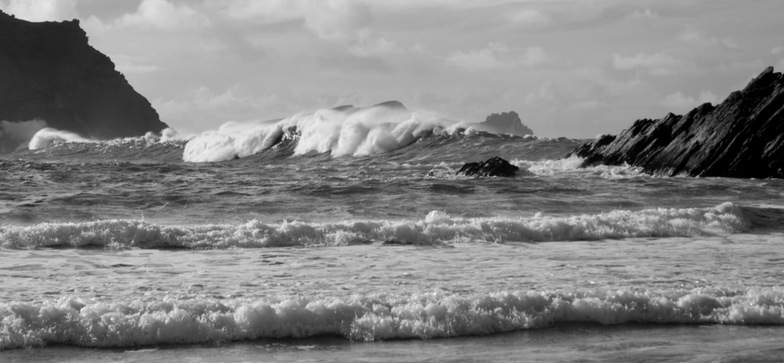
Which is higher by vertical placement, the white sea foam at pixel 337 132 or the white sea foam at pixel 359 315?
the white sea foam at pixel 337 132

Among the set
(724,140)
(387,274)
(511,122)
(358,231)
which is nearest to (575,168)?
(724,140)

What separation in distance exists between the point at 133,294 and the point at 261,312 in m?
1.88

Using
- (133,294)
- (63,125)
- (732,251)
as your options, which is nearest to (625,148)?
(732,251)

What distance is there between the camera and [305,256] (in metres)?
12.2

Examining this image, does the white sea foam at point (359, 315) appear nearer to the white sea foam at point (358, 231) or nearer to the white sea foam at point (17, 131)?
the white sea foam at point (358, 231)

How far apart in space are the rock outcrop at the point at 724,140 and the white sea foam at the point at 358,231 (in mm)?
12817

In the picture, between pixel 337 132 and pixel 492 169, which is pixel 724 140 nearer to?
pixel 492 169

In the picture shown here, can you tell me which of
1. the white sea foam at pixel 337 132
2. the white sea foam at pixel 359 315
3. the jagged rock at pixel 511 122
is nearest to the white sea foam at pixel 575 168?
the white sea foam at pixel 337 132

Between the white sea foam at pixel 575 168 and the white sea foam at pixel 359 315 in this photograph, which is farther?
the white sea foam at pixel 575 168

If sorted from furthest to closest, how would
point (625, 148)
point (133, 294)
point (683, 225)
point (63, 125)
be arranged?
point (63, 125) < point (625, 148) < point (683, 225) < point (133, 294)

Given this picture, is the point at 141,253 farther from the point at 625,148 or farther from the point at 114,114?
the point at 114,114

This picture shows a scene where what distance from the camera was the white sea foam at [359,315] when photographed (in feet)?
25.3

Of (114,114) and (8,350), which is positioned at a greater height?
(114,114)

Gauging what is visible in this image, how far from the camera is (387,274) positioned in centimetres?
1068
